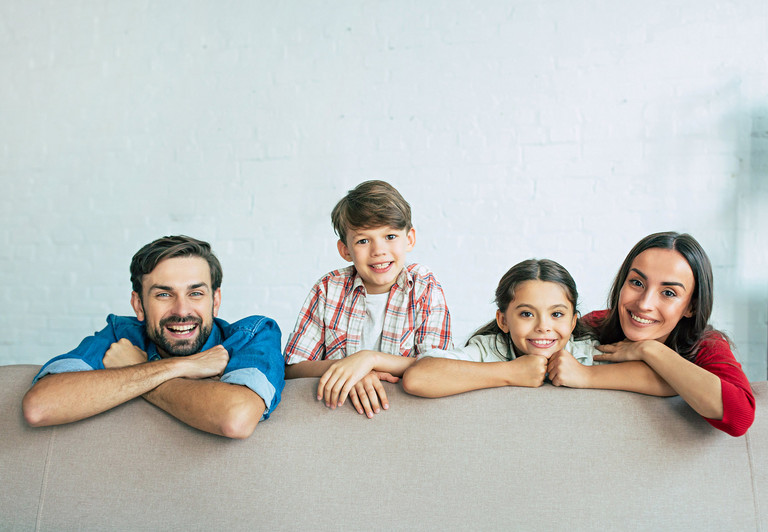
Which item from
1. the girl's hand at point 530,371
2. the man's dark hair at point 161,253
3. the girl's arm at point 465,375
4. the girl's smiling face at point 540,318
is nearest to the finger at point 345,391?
the girl's arm at point 465,375

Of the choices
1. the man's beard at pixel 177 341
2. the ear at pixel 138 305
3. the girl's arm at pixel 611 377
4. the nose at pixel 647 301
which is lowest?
the girl's arm at pixel 611 377

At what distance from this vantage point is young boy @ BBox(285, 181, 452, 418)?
6.05ft

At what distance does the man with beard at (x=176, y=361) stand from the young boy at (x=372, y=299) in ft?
0.71

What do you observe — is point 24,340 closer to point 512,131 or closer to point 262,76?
point 262,76

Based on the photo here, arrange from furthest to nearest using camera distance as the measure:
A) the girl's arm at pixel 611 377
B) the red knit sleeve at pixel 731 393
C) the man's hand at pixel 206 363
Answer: the man's hand at pixel 206 363 < the girl's arm at pixel 611 377 < the red knit sleeve at pixel 731 393

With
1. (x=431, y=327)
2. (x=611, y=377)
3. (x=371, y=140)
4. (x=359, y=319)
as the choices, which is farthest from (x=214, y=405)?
(x=371, y=140)

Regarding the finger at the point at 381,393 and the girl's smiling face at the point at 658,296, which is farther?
the girl's smiling face at the point at 658,296

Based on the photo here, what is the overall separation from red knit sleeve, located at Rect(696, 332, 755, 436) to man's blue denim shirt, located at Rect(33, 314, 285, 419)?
3.45ft

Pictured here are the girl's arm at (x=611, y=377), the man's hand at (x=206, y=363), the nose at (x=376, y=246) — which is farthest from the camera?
the nose at (x=376, y=246)

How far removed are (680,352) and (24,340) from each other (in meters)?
3.50

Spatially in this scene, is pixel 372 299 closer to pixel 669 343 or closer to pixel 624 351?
pixel 624 351

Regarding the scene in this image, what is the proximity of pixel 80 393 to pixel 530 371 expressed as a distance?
3.67ft

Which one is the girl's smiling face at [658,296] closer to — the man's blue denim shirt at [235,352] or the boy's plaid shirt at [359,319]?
the boy's plaid shirt at [359,319]

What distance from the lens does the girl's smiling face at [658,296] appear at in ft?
5.16
